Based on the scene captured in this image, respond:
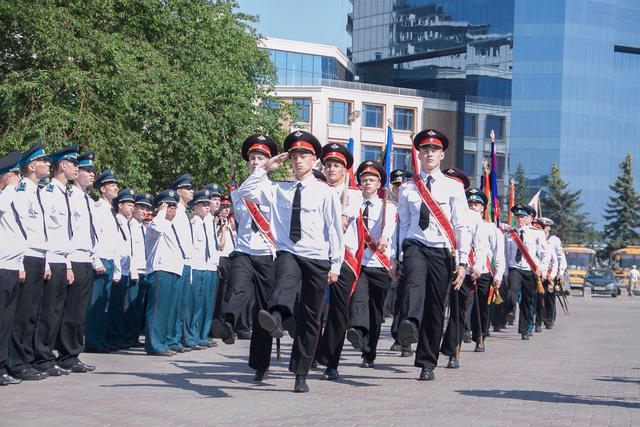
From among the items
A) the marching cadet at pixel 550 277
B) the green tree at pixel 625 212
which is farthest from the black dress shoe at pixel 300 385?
the green tree at pixel 625 212

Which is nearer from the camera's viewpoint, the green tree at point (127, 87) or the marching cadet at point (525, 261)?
the marching cadet at point (525, 261)

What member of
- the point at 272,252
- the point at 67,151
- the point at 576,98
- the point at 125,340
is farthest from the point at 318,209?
the point at 576,98

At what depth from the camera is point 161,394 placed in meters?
10.8

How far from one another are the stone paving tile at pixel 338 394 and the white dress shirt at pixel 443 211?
148cm

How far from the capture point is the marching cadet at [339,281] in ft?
41.2

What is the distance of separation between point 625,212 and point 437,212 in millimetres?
107674

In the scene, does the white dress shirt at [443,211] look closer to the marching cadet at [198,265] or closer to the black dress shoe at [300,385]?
the black dress shoe at [300,385]

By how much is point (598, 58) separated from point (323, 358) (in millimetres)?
112677

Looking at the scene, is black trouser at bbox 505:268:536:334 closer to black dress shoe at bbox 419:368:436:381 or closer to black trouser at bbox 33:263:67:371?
black dress shoe at bbox 419:368:436:381

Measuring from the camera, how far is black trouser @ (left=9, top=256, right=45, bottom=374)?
12000mm

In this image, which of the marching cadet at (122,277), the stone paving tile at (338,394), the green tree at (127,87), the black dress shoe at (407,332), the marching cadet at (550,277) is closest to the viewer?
the stone paving tile at (338,394)

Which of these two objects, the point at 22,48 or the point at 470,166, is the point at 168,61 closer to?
the point at 22,48

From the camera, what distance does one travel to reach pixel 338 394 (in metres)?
11.3

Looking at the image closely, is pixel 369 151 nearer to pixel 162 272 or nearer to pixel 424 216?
pixel 162 272
